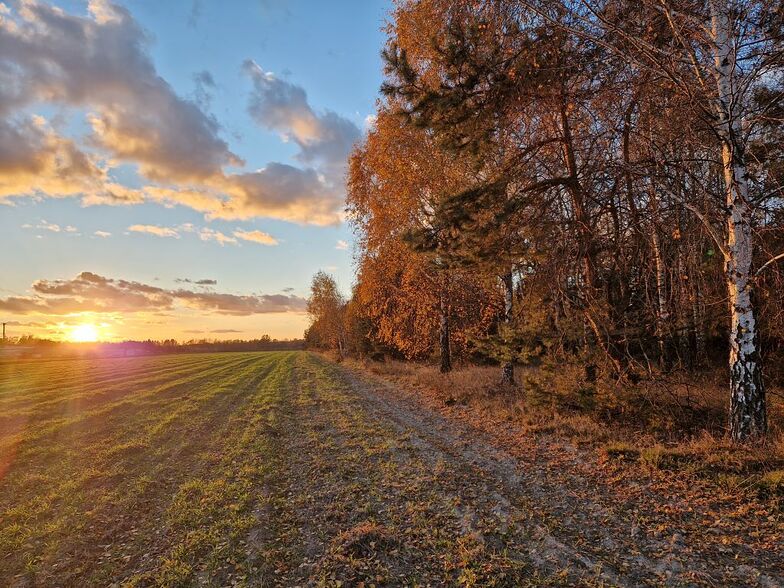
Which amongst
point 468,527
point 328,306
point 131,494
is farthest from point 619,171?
point 328,306

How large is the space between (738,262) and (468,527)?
5.85 m

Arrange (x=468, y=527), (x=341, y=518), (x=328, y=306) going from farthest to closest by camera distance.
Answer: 1. (x=328, y=306)
2. (x=341, y=518)
3. (x=468, y=527)

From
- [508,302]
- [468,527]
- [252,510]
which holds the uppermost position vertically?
[508,302]

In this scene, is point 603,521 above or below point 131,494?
above

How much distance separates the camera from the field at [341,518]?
13.8ft

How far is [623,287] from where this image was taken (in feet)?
29.1

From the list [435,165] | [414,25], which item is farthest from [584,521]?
[414,25]

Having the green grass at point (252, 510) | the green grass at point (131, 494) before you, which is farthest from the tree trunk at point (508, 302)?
the green grass at point (131, 494)

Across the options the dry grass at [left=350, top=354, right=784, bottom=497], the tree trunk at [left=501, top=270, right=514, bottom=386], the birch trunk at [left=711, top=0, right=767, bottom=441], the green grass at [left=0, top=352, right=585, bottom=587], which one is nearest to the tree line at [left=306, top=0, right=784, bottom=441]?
the birch trunk at [left=711, top=0, right=767, bottom=441]

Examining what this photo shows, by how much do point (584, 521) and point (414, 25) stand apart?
14.7 m

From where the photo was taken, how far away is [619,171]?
793 centimetres

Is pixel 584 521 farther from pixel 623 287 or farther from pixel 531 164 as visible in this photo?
pixel 531 164

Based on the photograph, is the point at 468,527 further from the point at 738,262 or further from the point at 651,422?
the point at 738,262

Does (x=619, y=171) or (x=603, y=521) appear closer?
(x=603, y=521)
